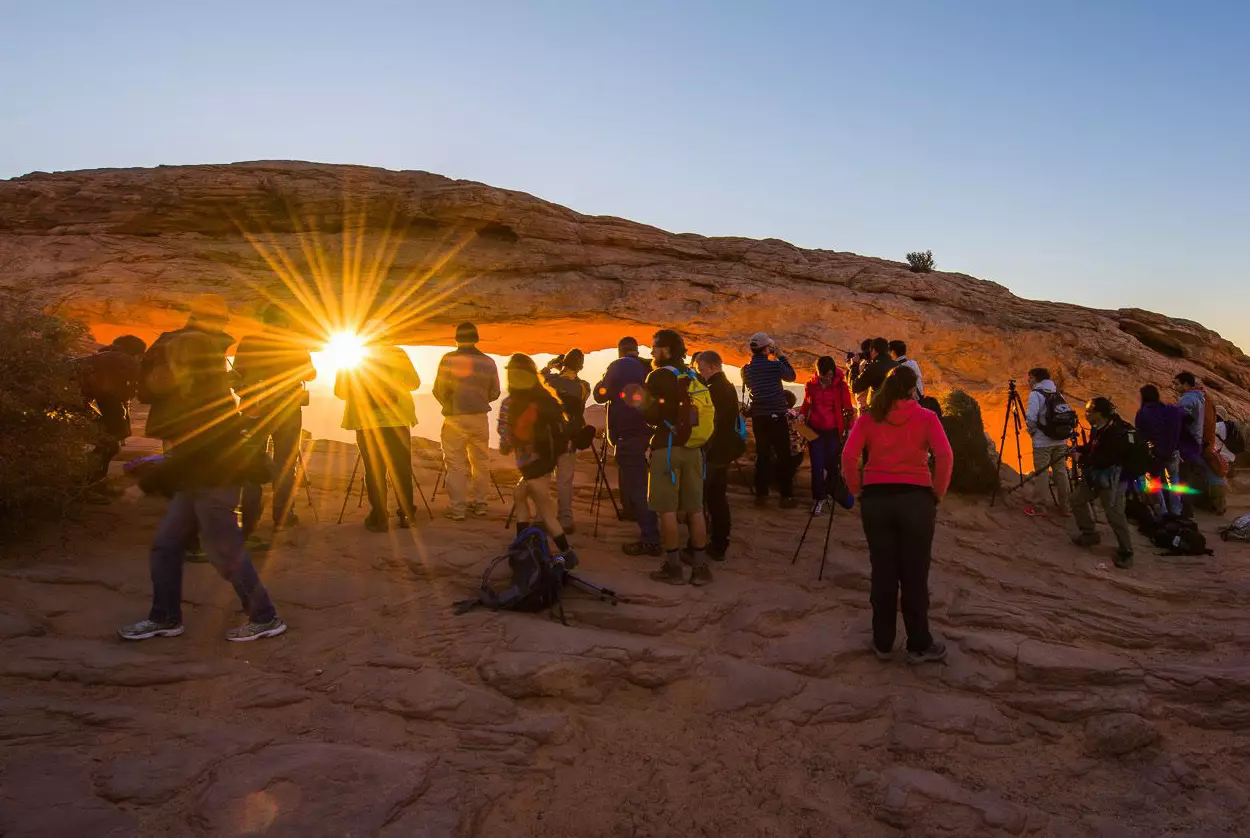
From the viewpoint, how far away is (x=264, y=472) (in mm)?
5707

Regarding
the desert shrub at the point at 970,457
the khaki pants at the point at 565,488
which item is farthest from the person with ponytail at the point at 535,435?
the desert shrub at the point at 970,457

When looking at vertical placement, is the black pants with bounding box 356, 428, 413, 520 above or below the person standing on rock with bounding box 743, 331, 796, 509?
below

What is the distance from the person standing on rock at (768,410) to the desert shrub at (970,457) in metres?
3.23

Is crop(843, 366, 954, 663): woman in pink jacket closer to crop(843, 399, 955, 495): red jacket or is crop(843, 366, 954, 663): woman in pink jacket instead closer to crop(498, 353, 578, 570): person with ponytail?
crop(843, 399, 955, 495): red jacket

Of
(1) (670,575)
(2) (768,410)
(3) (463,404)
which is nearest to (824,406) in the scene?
(2) (768,410)

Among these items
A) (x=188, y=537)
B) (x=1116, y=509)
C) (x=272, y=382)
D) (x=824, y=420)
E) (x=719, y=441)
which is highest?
(x=824, y=420)

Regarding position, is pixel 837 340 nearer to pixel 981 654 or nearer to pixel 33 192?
pixel 981 654

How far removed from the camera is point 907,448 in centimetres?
583

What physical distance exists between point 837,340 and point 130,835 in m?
14.2

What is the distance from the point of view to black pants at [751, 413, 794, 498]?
10070 millimetres

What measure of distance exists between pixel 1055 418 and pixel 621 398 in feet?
23.2

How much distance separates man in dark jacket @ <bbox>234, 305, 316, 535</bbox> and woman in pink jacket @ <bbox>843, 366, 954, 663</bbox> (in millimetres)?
5830

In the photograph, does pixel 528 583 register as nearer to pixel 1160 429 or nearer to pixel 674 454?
pixel 674 454

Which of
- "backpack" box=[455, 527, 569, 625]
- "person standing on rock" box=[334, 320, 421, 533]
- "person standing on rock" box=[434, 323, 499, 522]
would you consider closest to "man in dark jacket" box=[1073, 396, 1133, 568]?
"backpack" box=[455, 527, 569, 625]
